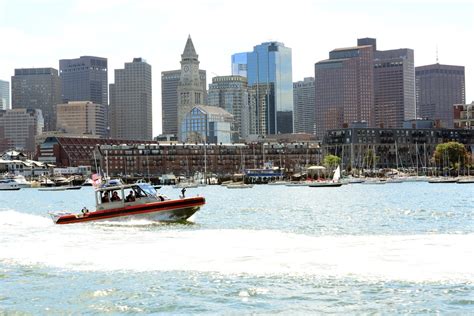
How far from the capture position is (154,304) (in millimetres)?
27953

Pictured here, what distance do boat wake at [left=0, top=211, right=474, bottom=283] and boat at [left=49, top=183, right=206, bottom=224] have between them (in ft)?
34.8

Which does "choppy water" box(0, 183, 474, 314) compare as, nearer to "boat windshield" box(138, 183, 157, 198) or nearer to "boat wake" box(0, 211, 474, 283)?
"boat wake" box(0, 211, 474, 283)

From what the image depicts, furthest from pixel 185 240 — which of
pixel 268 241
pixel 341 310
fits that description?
pixel 341 310

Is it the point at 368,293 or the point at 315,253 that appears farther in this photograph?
the point at 315,253

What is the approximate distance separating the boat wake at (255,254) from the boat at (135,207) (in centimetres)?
1062

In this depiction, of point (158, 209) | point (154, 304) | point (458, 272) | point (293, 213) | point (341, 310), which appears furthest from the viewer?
point (293, 213)

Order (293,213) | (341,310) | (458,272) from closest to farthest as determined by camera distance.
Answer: (341,310) → (458,272) → (293,213)

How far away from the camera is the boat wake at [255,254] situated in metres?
32.0

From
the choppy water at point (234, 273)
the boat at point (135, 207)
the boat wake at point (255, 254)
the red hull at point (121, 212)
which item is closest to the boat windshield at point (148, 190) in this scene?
the boat at point (135, 207)

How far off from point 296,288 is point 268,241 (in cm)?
1241

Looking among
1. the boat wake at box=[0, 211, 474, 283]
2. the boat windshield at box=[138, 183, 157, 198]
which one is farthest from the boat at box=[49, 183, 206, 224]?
the boat wake at box=[0, 211, 474, 283]

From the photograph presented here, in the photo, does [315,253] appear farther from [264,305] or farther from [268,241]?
[264,305]

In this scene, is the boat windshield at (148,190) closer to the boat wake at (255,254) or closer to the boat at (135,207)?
the boat at (135,207)

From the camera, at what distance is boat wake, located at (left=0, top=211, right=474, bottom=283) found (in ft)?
105
